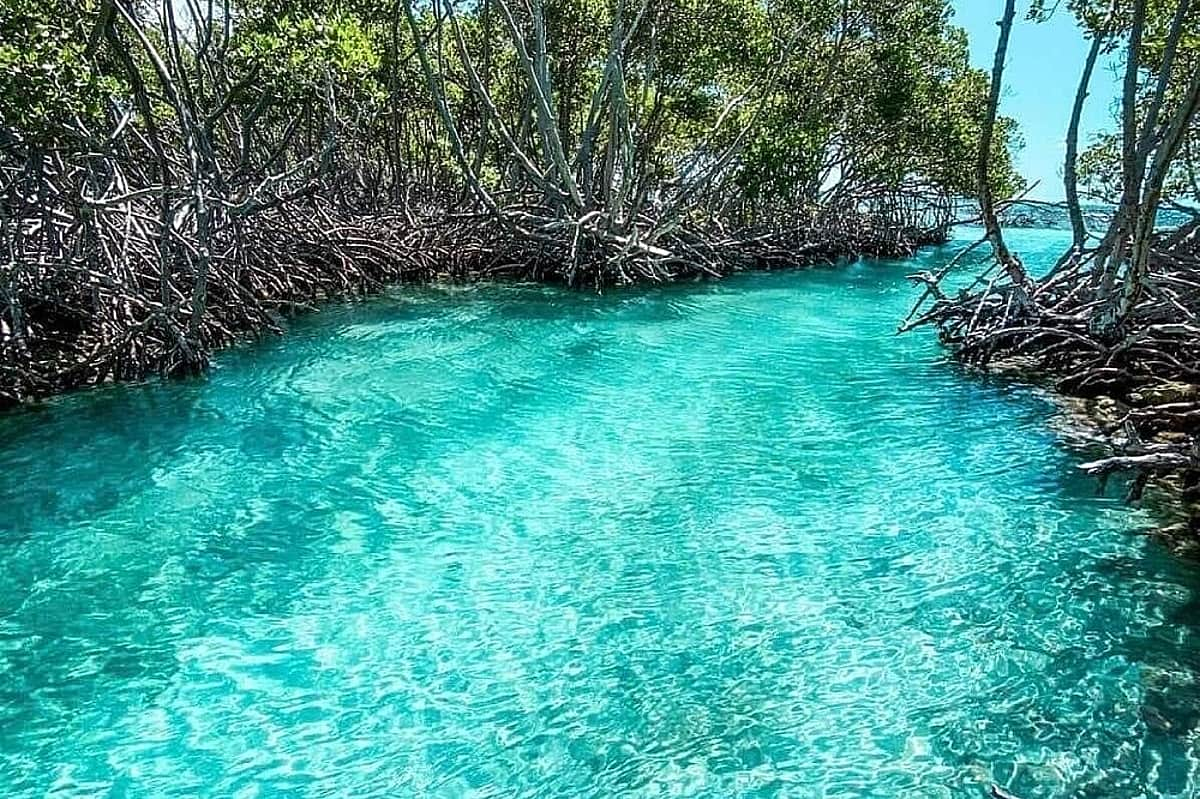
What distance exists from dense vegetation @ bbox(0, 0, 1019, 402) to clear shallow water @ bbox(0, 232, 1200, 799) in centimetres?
158

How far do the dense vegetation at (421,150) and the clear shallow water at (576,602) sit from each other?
158cm

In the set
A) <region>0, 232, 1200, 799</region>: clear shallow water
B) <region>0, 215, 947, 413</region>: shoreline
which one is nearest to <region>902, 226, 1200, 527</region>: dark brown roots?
<region>0, 232, 1200, 799</region>: clear shallow water

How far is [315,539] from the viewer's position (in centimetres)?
623

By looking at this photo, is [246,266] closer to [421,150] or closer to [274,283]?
[274,283]

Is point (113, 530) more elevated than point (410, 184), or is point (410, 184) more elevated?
point (410, 184)

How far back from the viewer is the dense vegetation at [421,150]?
8453 mm

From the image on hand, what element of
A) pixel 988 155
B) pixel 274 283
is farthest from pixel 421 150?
pixel 988 155

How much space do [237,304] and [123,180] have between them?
7.70ft

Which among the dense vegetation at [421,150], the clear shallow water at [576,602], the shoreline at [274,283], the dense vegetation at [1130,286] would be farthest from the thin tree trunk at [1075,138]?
the shoreline at [274,283]

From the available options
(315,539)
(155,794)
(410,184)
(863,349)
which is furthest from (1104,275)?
(410,184)

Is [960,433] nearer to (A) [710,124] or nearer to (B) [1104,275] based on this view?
(B) [1104,275]

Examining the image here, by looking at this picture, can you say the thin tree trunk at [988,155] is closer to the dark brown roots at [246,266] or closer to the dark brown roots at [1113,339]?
the dark brown roots at [1113,339]

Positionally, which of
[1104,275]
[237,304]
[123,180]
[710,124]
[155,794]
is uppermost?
[710,124]

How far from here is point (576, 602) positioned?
5.40m
